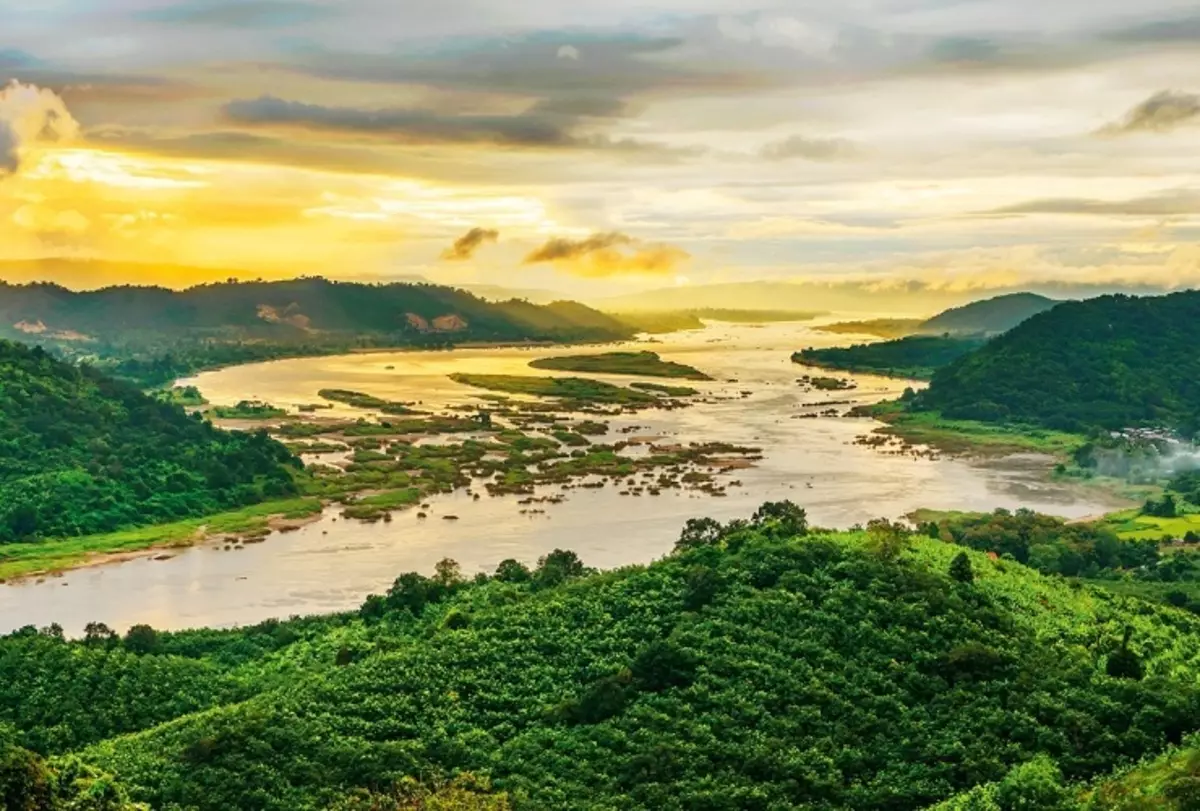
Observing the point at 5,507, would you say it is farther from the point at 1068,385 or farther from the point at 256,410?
the point at 1068,385

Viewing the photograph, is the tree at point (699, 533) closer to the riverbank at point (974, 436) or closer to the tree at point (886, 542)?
the tree at point (886, 542)

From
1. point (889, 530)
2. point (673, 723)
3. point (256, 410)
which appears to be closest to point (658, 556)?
point (889, 530)

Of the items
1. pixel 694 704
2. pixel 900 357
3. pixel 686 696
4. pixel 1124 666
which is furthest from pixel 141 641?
pixel 900 357

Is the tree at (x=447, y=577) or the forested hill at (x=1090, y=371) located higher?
the forested hill at (x=1090, y=371)

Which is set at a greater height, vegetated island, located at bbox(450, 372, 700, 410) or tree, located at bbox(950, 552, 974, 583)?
vegetated island, located at bbox(450, 372, 700, 410)

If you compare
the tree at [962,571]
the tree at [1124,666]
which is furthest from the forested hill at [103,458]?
the tree at [1124,666]

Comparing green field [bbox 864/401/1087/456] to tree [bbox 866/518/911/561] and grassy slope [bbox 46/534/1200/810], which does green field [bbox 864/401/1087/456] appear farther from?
grassy slope [bbox 46/534/1200/810]

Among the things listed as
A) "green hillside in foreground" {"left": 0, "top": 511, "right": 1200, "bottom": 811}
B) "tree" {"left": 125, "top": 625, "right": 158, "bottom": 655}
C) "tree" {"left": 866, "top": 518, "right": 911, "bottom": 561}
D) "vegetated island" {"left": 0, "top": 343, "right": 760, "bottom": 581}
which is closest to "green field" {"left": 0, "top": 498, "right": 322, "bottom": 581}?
"vegetated island" {"left": 0, "top": 343, "right": 760, "bottom": 581}
